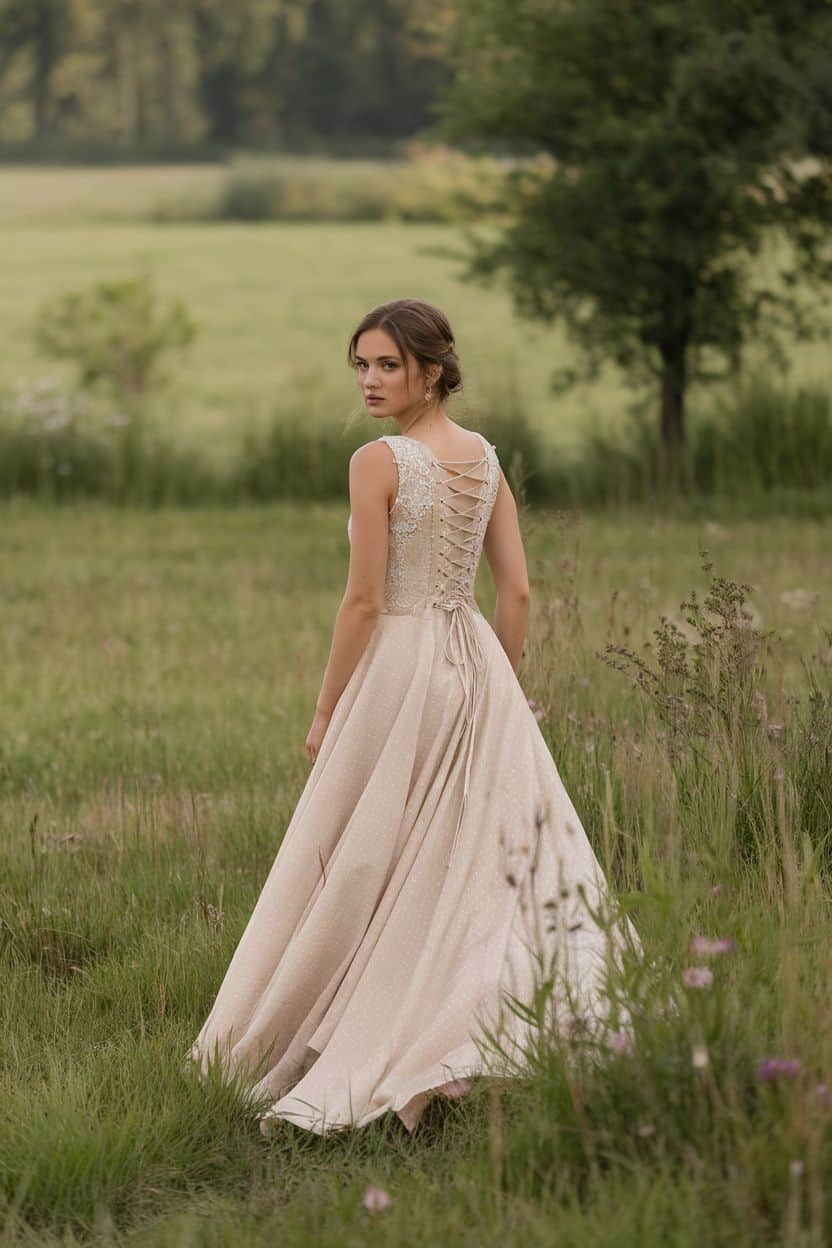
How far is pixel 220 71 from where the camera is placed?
53375 millimetres

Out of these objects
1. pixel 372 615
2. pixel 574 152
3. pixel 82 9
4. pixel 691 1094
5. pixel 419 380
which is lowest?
pixel 691 1094

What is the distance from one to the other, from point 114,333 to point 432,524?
1633 cm

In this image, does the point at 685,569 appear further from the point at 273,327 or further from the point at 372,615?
the point at 273,327

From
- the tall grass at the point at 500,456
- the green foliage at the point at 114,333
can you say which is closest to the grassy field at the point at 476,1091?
the tall grass at the point at 500,456

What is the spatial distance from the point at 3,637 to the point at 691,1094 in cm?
698

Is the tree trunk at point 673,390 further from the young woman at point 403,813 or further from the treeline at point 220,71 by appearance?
the treeline at point 220,71

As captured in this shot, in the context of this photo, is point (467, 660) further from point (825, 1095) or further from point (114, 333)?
point (114, 333)

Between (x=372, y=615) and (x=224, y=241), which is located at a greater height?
(x=224, y=241)

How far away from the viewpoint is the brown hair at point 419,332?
3.82m

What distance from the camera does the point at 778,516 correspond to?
12.6 m

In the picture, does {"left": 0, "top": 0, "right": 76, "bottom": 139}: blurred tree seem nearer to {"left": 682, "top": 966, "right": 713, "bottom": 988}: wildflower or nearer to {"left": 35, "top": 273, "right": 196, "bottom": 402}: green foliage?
{"left": 35, "top": 273, "right": 196, "bottom": 402}: green foliage

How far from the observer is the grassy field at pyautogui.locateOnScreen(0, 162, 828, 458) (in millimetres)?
21172

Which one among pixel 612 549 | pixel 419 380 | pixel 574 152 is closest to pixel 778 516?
pixel 612 549

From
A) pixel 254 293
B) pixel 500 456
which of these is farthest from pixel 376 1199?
pixel 254 293
